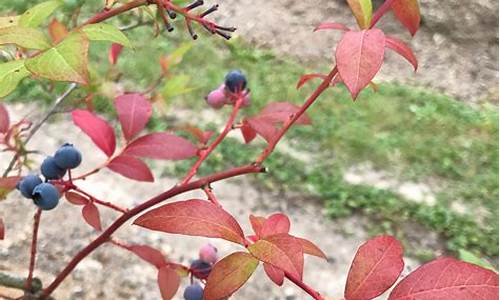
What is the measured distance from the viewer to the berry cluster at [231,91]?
0.96 metres

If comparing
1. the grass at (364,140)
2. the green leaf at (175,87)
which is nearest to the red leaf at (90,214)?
the green leaf at (175,87)

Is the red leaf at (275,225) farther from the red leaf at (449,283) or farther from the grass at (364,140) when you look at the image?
the grass at (364,140)

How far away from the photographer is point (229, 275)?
0.58m

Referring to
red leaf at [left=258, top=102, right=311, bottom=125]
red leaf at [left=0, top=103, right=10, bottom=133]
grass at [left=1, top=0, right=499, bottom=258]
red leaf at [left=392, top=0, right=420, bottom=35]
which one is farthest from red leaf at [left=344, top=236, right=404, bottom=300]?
grass at [left=1, top=0, right=499, bottom=258]

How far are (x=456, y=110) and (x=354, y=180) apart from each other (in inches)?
25.2

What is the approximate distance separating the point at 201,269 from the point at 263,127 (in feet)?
0.61

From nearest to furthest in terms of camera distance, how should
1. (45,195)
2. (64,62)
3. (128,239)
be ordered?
(64,62)
(45,195)
(128,239)

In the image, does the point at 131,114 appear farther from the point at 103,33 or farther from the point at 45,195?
the point at 103,33

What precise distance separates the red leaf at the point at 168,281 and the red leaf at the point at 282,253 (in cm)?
36

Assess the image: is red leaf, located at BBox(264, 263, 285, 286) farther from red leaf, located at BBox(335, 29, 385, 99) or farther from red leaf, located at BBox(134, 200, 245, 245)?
red leaf, located at BBox(335, 29, 385, 99)

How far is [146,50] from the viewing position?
262 centimetres

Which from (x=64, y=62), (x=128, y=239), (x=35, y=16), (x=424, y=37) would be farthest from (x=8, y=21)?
(x=424, y=37)

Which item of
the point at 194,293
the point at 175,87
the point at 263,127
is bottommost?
the point at 175,87

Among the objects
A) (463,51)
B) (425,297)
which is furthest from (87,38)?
(463,51)
